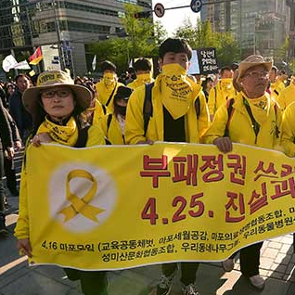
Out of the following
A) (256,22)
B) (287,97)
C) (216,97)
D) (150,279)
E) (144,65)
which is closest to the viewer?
(150,279)

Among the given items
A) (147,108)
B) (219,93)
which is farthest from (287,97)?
(147,108)

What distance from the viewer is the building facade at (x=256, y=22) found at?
57.8 meters

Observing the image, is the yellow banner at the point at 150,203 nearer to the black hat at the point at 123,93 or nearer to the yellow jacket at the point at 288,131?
the yellow jacket at the point at 288,131

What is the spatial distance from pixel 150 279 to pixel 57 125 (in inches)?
63.5

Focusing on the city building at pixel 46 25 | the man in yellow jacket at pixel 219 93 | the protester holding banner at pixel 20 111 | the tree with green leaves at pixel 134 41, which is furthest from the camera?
the city building at pixel 46 25

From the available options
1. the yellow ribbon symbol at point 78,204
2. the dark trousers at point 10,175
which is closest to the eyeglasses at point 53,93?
the yellow ribbon symbol at point 78,204

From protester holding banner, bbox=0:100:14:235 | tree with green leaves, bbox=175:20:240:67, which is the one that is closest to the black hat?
protester holding banner, bbox=0:100:14:235

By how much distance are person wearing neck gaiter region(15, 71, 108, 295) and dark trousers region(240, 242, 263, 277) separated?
48.1 inches

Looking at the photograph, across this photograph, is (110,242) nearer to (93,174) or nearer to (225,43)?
(93,174)

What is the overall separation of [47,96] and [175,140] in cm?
93

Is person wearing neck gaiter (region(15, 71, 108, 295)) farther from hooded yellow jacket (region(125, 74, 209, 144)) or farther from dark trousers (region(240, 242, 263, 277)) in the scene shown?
dark trousers (region(240, 242, 263, 277))

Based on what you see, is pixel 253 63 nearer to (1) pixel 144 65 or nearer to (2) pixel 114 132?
(2) pixel 114 132

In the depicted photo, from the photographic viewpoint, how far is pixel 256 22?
58.7 metres

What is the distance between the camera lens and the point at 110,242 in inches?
83.7
